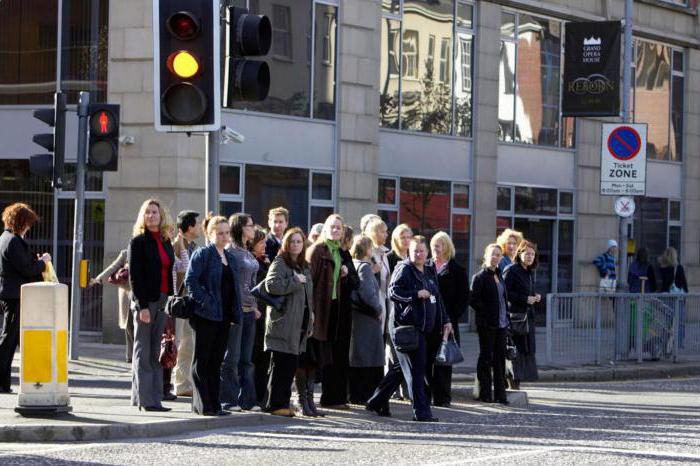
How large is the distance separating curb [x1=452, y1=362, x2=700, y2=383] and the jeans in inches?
215

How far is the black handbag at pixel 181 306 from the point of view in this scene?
521 inches

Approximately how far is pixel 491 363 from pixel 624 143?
7.27m

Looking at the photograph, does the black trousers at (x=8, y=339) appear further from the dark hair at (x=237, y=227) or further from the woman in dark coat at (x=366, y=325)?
the woman in dark coat at (x=366, y=325)

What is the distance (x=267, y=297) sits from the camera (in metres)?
13.9

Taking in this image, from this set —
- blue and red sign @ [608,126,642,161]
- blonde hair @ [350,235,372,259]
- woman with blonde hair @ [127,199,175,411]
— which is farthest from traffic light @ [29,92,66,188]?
blue and red sign @ [608,126,642,161]

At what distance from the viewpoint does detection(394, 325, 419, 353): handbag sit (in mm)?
14312

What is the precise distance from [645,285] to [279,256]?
14265 mm

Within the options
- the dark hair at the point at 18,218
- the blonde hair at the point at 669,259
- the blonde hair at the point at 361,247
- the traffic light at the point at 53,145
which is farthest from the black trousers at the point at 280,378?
the blonde hair at the point at 669,259

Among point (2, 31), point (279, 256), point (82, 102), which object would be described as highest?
point (2, 31)

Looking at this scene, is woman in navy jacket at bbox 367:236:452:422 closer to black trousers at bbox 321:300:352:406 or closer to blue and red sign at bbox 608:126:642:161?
black trousers at bbox 321:300:352:406

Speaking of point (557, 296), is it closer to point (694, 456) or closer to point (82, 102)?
point (82, 102)

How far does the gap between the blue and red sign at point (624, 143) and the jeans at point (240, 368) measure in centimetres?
971

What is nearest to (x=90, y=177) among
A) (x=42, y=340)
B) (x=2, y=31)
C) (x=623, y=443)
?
(x=2, y=31)

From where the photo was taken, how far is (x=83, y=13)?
883 inches
